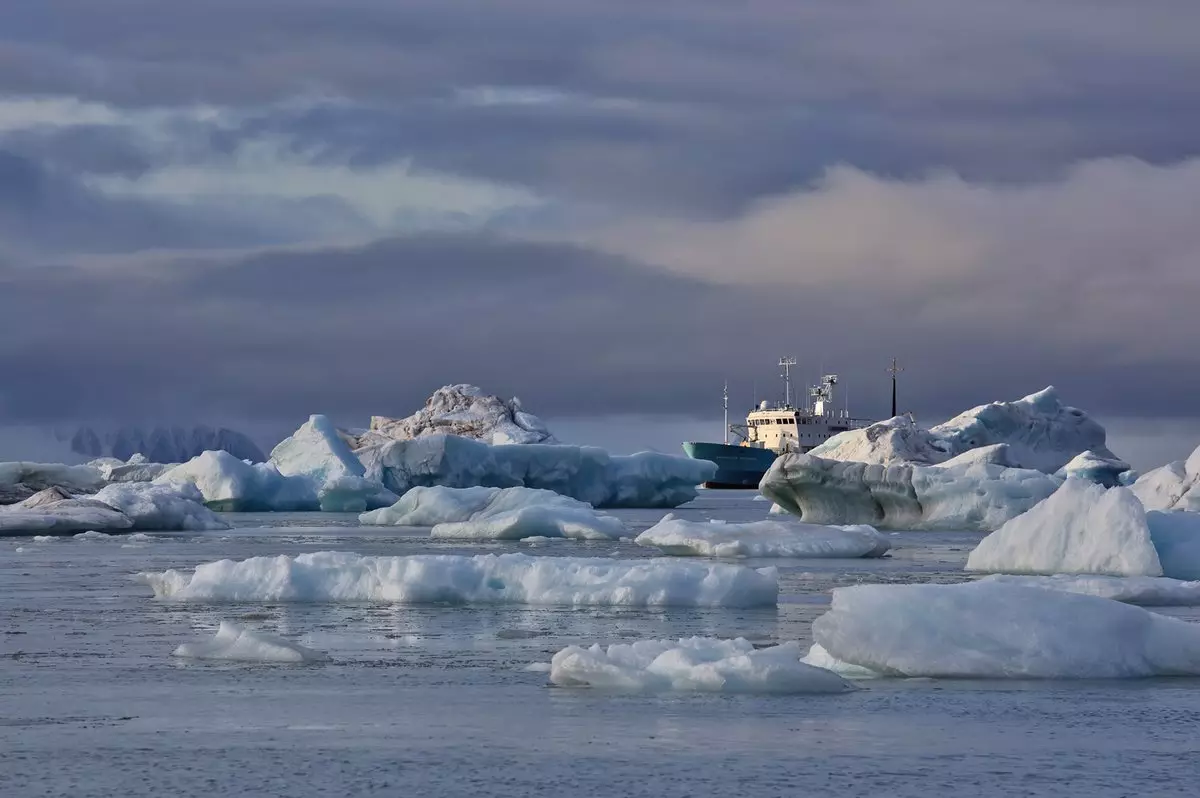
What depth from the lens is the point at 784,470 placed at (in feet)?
105

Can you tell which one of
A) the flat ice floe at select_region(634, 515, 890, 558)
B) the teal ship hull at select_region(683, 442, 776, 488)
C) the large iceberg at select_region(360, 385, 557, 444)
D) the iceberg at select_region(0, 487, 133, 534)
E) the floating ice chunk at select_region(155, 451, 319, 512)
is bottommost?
the flat ice floe at select_region(634, 515, 890, 558)

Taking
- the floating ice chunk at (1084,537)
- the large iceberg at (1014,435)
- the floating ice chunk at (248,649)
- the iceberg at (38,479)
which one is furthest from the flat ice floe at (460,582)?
the large iceberg at (1014,435)

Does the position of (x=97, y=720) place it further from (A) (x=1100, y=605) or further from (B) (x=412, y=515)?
(B) (x=412, y=515)

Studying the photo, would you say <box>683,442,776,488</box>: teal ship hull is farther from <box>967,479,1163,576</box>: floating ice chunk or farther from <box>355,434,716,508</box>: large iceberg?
<box>967,479,1163,576</box>: floating ice chunk

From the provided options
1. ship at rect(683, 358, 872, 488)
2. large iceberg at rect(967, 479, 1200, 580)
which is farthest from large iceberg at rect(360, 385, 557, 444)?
large iceberg at rect(967, 479, 1200, 580)

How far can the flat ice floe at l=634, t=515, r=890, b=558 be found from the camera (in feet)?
72.0

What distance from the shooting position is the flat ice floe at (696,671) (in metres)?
8.31

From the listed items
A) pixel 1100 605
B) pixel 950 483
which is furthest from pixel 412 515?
pixel 1100 605

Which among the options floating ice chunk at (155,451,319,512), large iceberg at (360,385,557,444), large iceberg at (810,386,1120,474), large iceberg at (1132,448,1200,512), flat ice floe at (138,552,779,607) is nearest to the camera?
flat ice floe at (138,552,779,607)

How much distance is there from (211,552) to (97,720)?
15777 mm

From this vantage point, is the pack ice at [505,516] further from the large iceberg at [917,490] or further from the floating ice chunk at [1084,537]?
the floating ice chunk at [1084,537]

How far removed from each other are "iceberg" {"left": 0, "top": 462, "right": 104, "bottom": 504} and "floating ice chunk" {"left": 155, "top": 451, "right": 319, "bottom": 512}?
75.8 inches

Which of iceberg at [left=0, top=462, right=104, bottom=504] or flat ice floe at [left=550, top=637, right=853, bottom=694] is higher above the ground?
iceberg at [left=0, top=462, right=104, bottom=504]

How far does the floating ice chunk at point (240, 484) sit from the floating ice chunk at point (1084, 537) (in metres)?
27.0
